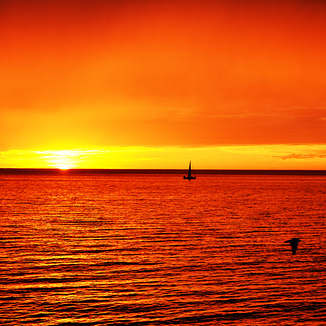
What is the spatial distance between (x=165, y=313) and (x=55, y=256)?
1536 cm

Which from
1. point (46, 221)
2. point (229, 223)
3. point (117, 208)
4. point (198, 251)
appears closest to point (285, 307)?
point (198, 251)

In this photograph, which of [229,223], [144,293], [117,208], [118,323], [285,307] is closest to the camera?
[118,323]

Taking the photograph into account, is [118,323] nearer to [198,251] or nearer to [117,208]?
[198,251]

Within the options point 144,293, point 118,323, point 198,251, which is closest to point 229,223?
point 198,251

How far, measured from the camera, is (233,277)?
2914cm

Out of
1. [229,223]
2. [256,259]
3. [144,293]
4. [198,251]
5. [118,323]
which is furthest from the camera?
[229,223]

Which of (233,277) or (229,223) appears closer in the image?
(233,277)

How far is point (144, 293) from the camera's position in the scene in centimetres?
2556

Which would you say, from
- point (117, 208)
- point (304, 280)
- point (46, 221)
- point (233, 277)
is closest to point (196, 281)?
point (233, 277)

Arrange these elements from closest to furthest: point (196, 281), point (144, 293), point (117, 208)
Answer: point (144, 293)
point (196, 281)
point (117, 208)

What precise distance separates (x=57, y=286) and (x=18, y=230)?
2374 cm

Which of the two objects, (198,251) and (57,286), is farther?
(198,251)

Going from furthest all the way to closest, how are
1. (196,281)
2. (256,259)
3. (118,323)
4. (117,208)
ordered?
(117,208), (256,259), (196,281), (118,323)

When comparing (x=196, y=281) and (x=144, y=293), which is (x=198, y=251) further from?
(x=144, y=293)
